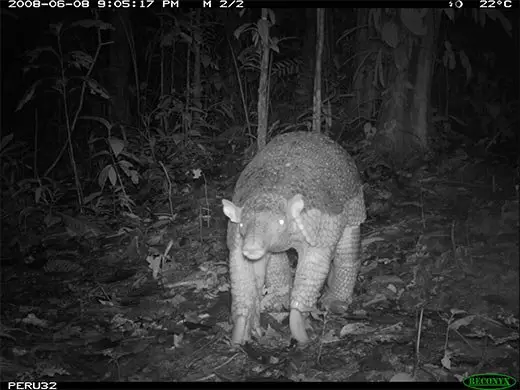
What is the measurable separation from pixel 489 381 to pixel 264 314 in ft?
6.55

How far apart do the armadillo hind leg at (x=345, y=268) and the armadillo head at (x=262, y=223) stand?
101 centimetres

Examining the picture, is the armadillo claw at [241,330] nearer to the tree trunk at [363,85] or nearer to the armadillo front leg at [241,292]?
the armadillo front leg at [241,292]

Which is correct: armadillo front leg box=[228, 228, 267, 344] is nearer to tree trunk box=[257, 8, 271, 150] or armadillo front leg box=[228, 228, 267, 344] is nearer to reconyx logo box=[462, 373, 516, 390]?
reconyx logo box=[462, 373, 516, 390]

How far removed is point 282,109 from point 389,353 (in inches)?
323

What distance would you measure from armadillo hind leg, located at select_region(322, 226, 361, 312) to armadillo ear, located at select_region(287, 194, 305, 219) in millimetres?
1171

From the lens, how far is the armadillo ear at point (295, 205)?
3.92m

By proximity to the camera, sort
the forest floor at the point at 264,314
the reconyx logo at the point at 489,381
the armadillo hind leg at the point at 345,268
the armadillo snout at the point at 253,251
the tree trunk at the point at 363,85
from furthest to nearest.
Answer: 1. the tree trunk at the point at 363,85
2. the armadillo hind leg at the point at 345,268
3. the forest floor at the point at 264,314
4. the armadillo snout at the point at 253,251
5. the reconyx logo at the point at 489,381

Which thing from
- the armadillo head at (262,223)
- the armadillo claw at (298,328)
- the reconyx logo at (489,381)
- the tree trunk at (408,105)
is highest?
the tree trunk at (408,105)

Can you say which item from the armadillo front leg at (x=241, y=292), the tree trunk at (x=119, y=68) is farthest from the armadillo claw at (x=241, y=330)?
the tree trunk at (x=119, y=68)

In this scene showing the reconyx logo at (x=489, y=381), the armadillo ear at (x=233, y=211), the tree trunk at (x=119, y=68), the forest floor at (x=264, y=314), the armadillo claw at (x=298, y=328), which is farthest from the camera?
the tree trunk at (x=119, y=68)

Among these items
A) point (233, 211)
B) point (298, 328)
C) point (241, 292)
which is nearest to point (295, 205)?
point (233, 211)

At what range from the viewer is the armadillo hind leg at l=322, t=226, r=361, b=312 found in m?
4.84

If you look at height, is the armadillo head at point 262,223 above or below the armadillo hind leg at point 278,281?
above

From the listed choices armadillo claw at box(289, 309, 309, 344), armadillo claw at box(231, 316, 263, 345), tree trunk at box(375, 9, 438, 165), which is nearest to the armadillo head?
armadillo claw at box(289, 309, 309, 344)
